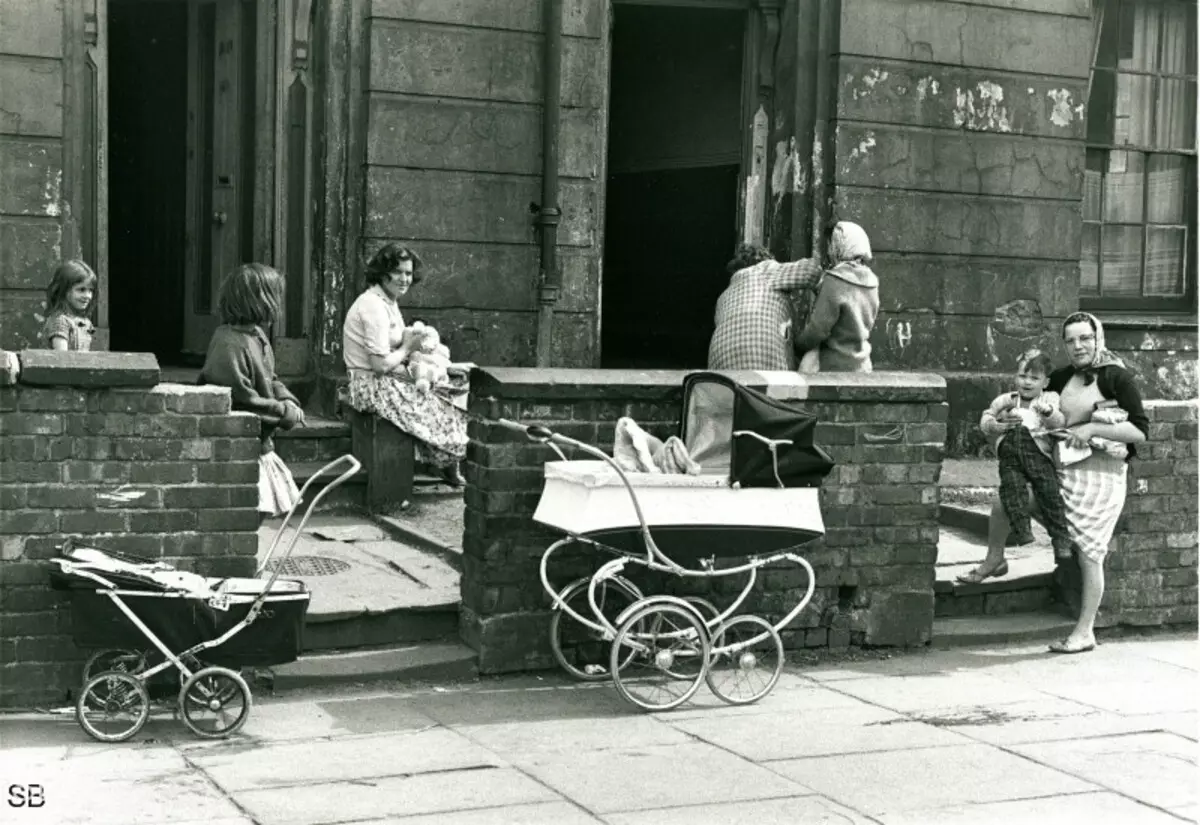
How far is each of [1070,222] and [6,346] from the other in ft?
24.9

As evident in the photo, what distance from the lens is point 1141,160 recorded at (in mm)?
13703

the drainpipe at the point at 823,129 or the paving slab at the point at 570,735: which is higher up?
the drainpipe at the point at 823,129

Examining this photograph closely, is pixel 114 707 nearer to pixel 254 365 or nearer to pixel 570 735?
pixel 570 735

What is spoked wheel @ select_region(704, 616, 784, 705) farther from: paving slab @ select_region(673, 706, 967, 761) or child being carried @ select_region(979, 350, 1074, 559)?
child being carried @ select_region(979, 350, 1074, 559)

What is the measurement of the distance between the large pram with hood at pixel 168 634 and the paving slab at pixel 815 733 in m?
1.69

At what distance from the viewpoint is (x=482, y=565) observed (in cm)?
757

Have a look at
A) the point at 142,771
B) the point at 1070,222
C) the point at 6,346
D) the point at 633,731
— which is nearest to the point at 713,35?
the point at 1070,222

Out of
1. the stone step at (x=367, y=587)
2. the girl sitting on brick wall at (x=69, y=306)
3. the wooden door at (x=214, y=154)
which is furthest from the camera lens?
the wooden door at (x=214, y=154)

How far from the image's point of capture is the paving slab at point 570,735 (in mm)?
6441

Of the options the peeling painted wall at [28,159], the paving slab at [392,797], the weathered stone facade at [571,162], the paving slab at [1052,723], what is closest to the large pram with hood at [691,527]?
the paving slab at [1052,723]

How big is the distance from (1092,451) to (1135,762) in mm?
2400

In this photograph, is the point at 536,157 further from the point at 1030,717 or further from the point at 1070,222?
the point at 1030,717

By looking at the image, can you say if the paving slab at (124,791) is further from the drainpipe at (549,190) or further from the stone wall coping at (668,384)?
the drainpipe at (549,190)

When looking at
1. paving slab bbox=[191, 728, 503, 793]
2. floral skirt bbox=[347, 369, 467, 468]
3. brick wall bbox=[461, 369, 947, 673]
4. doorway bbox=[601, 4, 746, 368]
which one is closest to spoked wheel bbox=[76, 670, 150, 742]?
paving slab bbox=[191, 728, 503, 793]
